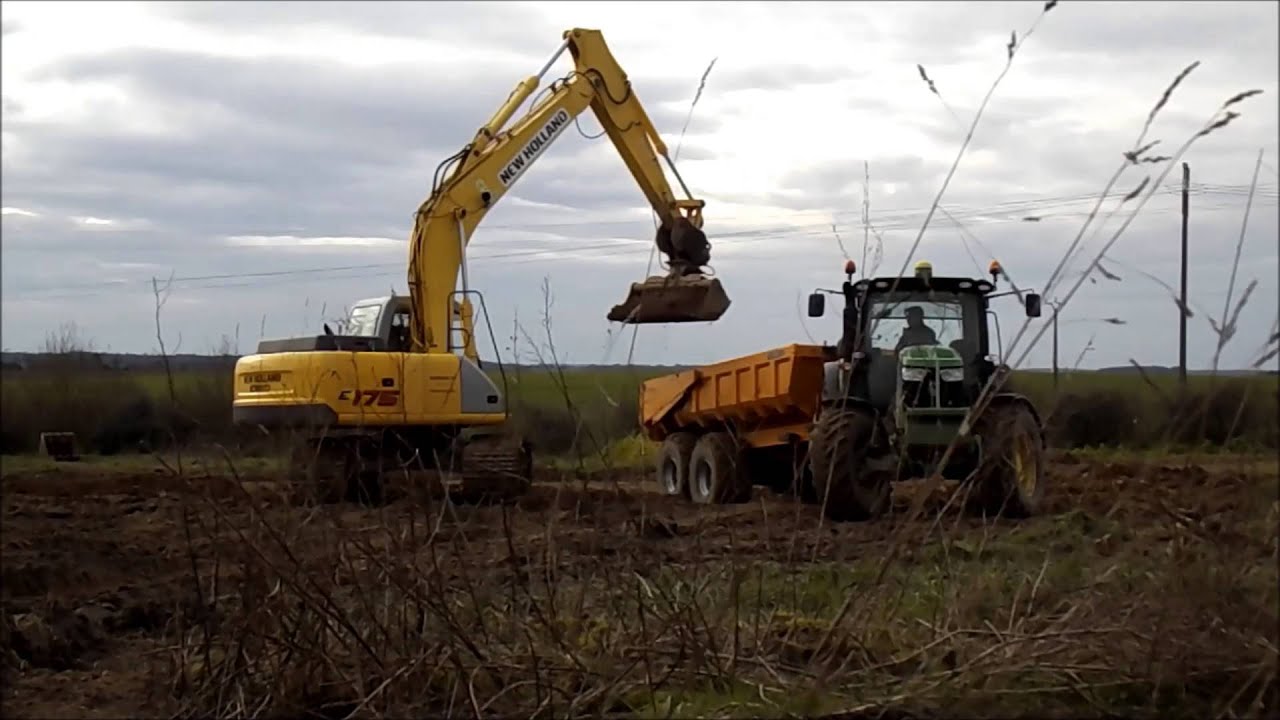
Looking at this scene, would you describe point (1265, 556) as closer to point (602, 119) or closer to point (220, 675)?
point (220, 675)

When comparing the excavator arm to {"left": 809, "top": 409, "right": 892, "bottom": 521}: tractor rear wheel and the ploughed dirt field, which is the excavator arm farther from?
the ploughed dirt field

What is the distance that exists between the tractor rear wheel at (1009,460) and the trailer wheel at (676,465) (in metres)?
5.84

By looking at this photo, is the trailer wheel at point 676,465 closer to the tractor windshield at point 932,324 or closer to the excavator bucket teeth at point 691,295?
the excavator bucket teeth at point 691,295

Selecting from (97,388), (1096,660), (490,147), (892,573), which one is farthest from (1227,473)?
(490,147)

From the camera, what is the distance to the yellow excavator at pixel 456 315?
44.5 ft

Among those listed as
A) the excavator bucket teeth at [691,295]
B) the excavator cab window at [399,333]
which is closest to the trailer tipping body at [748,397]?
the excavator bucket teeth at [691,295]

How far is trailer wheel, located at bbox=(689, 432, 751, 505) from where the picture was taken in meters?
14.8

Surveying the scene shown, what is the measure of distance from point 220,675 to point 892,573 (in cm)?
254

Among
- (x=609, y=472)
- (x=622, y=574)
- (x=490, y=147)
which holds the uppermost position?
(x=490, y=147)

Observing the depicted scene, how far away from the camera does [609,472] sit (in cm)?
580

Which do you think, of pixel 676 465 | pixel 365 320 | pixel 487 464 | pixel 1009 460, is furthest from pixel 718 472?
pixel 1009 460

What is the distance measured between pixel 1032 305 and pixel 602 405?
5.65 ft

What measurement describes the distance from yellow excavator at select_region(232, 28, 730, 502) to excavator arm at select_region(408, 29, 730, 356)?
13 mm

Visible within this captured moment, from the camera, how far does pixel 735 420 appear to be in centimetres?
1541
